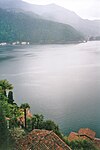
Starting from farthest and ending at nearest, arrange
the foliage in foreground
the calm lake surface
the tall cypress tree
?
the calm lake surface
the foliage in foreground
the tall cypress tree

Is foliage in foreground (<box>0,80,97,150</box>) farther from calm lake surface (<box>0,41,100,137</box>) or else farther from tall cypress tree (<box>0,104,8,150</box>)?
calm lake surface (<box>0,41,100,137</box>)

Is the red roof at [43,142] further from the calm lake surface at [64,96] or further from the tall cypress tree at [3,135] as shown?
the calm lake surface at [64,96]

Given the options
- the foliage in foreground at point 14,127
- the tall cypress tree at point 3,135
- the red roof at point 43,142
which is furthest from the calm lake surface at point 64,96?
the tall cypress tree at point 3,135

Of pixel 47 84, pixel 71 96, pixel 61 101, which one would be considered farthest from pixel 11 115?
pixel 47 84

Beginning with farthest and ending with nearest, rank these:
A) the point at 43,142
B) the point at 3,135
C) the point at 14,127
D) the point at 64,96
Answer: the point at 64,96
the point at 14,127
the point at 43,142
the point at 3,135

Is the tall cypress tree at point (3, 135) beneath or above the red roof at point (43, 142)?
above

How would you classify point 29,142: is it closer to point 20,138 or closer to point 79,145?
point 20,138

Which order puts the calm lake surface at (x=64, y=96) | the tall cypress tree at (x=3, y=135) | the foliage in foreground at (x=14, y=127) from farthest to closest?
the calm lake surface at (x=64, y=96)
the foliage in foreground at (x=14, y=127)
the tall cypress tree at (x=3, y=135)

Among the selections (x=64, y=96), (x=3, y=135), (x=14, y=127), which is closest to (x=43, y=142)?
(x=3, y=135)

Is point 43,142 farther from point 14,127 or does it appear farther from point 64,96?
point 64,96

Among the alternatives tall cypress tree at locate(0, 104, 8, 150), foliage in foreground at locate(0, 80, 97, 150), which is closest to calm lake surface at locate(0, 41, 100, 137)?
foliage in foreground at locate(0, 80, 97, 150)

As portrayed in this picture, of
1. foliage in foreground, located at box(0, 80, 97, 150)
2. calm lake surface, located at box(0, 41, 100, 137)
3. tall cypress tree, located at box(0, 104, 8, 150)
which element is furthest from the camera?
calm lake surface, located at box(0, 41, 100, 137)

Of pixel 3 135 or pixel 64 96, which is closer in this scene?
pixel 3 135

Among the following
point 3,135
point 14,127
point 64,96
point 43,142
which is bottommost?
point 64,96
